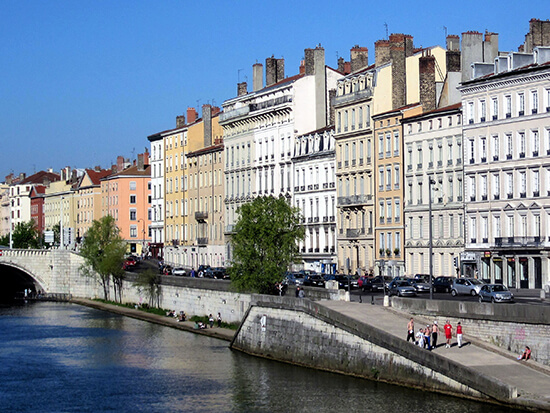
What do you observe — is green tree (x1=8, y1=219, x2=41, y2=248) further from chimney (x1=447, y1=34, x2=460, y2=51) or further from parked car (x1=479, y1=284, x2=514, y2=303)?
parked car (x1=479, y1=284, x2=514, y2=303)

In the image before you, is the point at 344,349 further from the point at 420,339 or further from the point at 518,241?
the point at 518,241

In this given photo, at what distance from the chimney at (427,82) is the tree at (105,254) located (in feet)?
120

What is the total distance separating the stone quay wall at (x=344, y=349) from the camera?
48312 mm

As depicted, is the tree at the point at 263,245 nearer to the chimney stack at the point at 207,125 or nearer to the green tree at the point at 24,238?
the chimney stack at the point at 207,125

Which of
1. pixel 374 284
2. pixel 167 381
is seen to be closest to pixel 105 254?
pixel 374 284

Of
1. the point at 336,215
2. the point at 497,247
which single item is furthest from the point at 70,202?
the point at 497,247

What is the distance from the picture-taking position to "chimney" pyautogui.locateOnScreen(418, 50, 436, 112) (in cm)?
9562

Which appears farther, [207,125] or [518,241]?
[207,125]

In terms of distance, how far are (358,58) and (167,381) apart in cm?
5884

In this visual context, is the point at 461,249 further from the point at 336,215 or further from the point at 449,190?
the point at 336,215

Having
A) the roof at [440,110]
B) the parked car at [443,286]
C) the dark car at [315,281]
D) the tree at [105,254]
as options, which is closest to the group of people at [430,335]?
the parked car at [443,286]

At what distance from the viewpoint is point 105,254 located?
120 meters

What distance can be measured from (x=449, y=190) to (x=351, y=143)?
16.4 metres

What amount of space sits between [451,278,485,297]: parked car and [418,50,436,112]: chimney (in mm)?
24019
